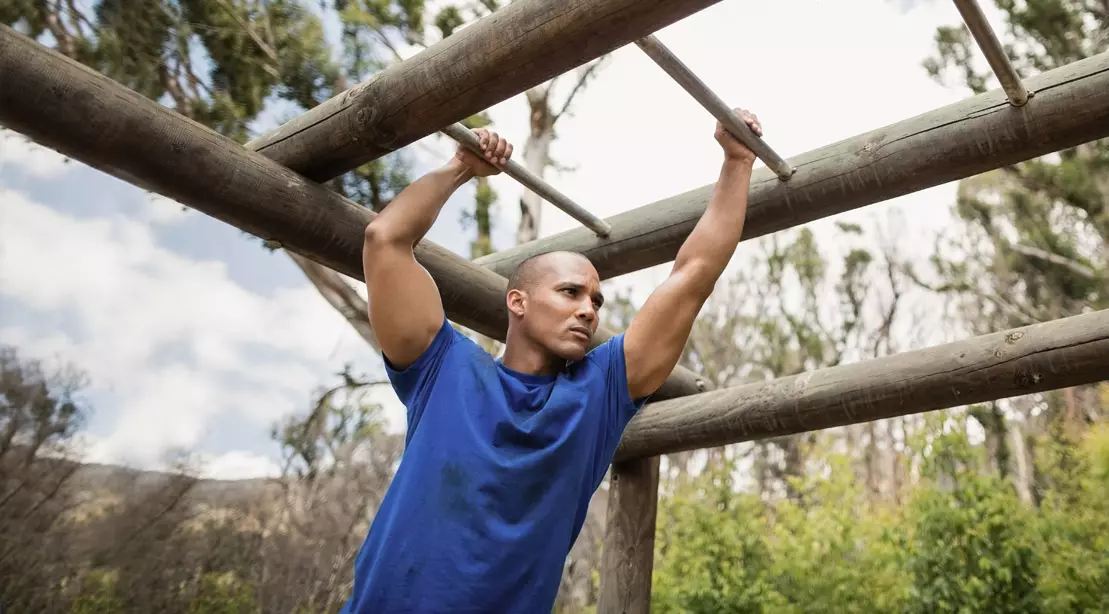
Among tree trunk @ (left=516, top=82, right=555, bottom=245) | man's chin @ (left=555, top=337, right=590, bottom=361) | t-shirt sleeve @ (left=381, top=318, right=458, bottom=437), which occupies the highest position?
tree trunk @ (left=516, top=82, right=555, bottom=245)

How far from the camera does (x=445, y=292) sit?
88.3 inches

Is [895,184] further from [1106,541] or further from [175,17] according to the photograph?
[175,17]

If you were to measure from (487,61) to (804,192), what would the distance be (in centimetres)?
90

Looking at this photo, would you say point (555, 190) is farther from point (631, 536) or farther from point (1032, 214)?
point (1032, 214)

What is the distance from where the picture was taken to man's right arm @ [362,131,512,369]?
4.66 feet

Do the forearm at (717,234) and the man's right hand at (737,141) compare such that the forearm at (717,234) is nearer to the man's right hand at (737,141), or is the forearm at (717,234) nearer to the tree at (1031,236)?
the man's right hand at (737,141)

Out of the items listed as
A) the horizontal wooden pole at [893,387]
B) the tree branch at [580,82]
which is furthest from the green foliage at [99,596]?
the horizontal wooden pole at [893,387]

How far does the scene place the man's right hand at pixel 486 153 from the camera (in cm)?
169

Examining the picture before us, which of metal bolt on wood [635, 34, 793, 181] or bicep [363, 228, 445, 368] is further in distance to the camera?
metal bolt on wood [635, 34, 793, 181]

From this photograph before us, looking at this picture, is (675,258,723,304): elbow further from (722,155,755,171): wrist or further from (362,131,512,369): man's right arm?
(362,131,512,369): man's right arm

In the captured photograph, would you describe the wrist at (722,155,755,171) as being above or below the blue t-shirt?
above

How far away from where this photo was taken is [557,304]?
1.55 meters

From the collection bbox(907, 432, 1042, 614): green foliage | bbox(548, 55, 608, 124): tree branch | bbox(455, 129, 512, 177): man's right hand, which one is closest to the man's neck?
bbox(455, 129, 512, 177): man's right hand

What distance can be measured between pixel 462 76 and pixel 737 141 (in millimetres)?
618
